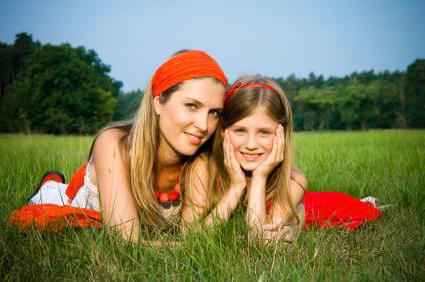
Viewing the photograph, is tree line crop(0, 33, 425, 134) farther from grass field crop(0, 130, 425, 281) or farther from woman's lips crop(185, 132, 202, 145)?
grass field crop(0, 130, 425, 281)

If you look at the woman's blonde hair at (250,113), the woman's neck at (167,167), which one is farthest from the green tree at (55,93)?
the woman's blonde hair at (250,113)

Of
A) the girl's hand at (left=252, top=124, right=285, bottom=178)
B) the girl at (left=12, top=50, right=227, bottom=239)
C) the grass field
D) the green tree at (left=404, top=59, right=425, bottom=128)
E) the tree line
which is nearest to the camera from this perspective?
the grass field

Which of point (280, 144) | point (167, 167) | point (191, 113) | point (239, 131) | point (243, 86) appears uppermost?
point (243, 86)

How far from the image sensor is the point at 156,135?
2.91m

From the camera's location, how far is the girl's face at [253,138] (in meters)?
2.97

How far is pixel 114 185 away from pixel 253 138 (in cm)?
113

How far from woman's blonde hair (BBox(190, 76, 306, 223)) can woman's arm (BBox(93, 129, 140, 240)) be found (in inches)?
27.6

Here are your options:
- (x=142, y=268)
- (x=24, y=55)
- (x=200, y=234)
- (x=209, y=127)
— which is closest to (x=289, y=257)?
(x=200, y=234)

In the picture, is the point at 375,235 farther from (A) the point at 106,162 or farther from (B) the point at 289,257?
(A) the point at 106,162

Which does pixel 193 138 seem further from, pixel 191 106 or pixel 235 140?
pixel 235 140

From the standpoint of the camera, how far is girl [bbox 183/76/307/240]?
9.67ft

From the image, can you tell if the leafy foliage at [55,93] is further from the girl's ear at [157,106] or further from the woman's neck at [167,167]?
the girl's ear at [157,106]

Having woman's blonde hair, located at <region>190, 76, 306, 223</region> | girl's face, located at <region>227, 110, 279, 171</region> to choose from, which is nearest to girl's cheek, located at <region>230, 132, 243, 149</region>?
girl's face, located at <region>227, 110, 279, 171</region>

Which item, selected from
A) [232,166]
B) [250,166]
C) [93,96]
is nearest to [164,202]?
[232,166]
